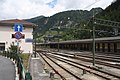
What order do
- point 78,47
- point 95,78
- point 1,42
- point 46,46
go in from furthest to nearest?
point 46,46 → point 78,47 → point 1,42 → point 95,78

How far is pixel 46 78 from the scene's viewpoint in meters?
16.6

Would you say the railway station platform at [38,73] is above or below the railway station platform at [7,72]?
below

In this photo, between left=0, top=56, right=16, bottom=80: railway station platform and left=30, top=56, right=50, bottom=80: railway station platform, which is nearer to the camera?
left=0, top=56, right=16, bottom=80: railway station platform

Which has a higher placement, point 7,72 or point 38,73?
point 7,72

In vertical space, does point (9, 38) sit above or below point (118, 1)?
below

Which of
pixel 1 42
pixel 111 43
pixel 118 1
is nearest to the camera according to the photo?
pixel 111 43

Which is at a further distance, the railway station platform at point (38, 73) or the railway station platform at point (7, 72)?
the railway station platform at point (38, 73)

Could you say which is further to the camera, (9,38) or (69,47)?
(69,47)

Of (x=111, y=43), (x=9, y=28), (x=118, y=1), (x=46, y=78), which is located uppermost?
(x=118, y=1)

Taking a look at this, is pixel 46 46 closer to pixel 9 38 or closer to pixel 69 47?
pixel 69 47

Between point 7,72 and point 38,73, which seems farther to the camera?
point 38,73

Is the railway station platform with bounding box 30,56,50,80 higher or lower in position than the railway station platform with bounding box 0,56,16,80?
lower

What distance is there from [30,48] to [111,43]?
2331 centimetres

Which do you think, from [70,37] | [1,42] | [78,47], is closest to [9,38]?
[1,42]
